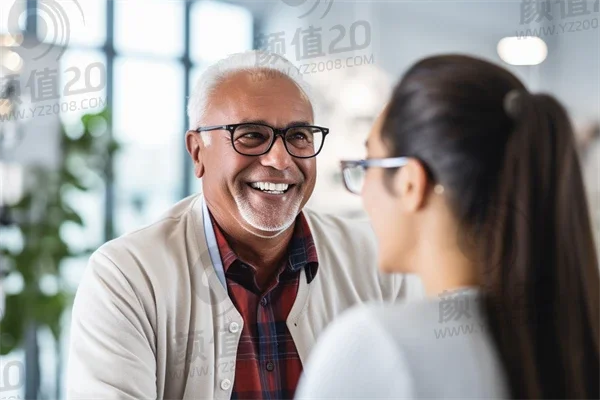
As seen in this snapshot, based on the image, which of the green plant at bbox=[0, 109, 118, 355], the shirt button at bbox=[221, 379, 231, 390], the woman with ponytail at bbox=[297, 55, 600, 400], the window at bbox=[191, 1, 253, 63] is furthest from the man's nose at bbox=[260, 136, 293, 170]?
the window at bbox=[191, 1, 253, 63]

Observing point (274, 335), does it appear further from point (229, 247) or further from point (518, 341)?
point (518, 341)

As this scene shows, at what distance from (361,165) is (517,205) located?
218 millimetres

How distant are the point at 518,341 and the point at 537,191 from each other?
0.53ft

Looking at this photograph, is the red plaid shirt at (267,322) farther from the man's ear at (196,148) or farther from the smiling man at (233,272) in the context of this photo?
the man's ear at (196,148)

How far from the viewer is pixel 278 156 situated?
61.5 inches

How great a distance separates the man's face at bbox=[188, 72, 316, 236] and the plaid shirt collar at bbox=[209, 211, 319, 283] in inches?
2.3

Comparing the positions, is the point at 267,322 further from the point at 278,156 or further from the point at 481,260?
the point at 481,260

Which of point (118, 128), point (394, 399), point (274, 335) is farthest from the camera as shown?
point (118, 128)

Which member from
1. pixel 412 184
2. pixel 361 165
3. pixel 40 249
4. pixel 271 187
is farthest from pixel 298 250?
pixel 40 249

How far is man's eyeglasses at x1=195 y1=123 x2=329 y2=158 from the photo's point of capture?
61.8 inches

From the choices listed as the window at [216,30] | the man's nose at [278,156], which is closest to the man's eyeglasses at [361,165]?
the man's nose at [278,156]

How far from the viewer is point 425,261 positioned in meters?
0.87

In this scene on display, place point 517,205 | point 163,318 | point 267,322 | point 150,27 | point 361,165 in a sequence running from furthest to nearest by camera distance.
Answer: point 150,27
point 267,322
point 163,318
point 361,165
point 517,205

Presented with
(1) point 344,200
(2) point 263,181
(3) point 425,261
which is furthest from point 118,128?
(3) point 425,261
